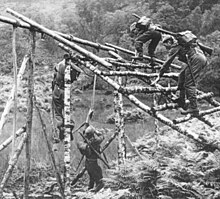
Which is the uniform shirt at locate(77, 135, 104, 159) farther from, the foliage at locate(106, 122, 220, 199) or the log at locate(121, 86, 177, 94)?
the log at locate(121, 86, 177, 94)

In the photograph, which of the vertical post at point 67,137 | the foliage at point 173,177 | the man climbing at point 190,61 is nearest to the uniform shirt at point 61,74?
the vertical post at point 67,137

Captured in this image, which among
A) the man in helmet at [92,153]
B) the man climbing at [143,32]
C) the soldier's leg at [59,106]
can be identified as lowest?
the man in helmet at [92,153]

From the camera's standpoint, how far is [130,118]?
17.3 m

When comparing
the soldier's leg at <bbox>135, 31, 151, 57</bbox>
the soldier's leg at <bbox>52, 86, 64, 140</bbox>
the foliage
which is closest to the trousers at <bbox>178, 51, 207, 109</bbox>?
the foliage

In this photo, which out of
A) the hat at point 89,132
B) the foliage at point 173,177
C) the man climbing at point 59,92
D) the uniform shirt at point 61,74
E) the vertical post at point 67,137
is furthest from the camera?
the hat at point 89,132

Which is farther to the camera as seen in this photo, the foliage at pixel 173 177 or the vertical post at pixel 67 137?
the vertical post at pixel 67 137

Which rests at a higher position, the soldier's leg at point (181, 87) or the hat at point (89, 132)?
the soldier's leg at point (181, 87)

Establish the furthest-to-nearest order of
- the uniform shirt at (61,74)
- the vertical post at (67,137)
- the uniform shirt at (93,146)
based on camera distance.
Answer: the uniform shirt at (93,146) < the uniform shirt at (61,74) < the vertical post at (67,137)

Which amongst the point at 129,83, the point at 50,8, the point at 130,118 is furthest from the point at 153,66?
the point at 50,8

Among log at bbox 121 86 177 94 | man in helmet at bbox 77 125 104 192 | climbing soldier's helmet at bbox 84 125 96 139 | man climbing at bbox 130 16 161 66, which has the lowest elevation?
man in helmet at bbox 77 125 104 192

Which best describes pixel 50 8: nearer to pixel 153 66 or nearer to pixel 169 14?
pixel 169 14

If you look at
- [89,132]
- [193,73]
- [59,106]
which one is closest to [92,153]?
[89,132]

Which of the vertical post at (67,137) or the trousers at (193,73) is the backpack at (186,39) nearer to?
the trousers at (193,73)

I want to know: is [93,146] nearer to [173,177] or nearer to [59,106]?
[59,106]
